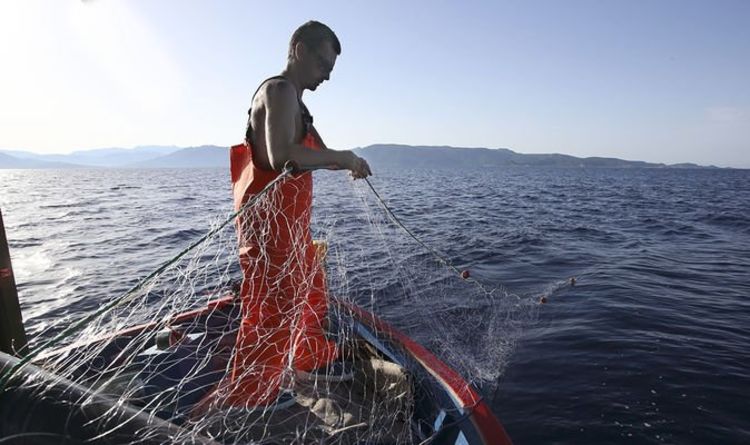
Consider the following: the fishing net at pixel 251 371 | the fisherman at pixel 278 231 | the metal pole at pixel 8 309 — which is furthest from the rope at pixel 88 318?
the metal pole at pixel 8 309

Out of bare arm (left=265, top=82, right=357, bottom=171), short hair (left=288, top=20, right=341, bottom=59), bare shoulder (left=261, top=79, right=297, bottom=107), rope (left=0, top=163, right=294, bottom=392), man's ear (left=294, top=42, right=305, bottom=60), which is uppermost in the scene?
short hair (left=288, top=20, right=341, bottom=59)

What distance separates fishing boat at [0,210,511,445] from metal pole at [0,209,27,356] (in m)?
0.01

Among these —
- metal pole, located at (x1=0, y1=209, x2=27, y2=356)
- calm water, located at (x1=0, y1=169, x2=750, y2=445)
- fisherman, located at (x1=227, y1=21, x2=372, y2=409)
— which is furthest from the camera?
calm water, located at (x1=0, y1=169, x2=750, y2=445)

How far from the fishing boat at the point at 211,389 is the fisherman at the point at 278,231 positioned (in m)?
0.26

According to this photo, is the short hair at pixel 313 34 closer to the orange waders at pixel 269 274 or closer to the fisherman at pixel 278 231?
the fisherman at pixel 278 231

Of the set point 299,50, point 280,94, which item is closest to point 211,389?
point 280,94

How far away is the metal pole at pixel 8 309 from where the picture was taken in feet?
11.1

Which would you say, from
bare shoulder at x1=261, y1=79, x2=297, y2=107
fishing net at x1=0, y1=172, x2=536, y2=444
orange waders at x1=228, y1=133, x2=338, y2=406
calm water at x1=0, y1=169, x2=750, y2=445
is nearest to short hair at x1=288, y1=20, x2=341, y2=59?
bare shoulder at x1=261, y1=79, x2=297, y2=107

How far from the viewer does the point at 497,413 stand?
481cm

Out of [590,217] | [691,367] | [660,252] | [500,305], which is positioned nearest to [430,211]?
[590,217]

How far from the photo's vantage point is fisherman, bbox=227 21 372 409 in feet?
9.12

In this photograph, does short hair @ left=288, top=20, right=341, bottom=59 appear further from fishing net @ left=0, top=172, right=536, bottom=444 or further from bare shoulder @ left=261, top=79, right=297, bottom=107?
fishing net @ left=0, top=172, right=536, bottom=444

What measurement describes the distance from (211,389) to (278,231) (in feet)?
5.91

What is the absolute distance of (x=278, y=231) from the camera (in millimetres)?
2930
